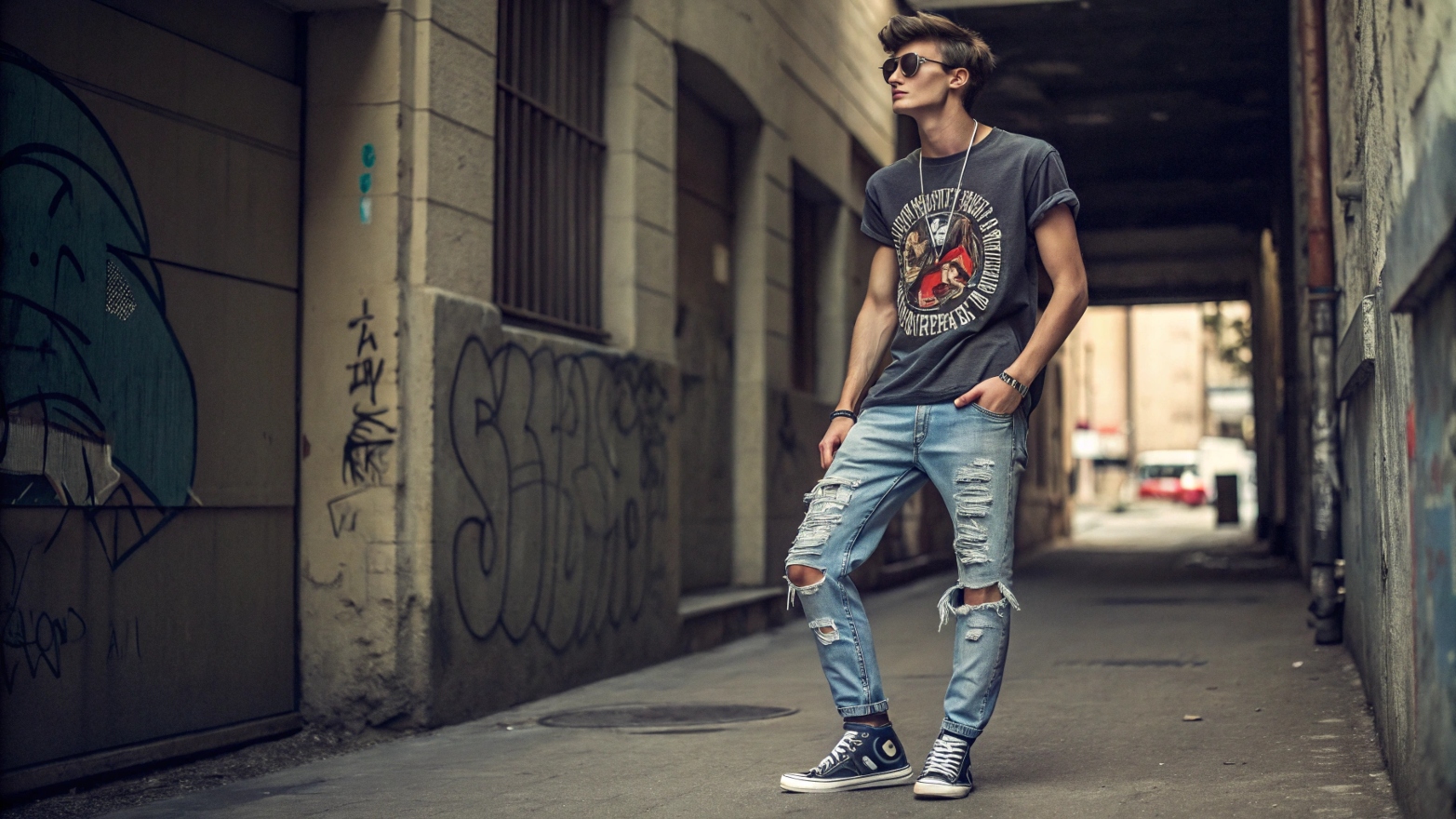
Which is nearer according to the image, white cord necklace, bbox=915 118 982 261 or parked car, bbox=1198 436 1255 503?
white cord necklace, bbox=915 118 982 261

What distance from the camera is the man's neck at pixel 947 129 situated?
411cm

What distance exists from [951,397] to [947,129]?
751 mm

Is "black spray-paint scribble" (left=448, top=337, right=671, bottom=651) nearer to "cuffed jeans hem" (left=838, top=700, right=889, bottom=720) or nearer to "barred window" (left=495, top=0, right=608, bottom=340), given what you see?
"barred window" (left=495, top=0, right=608, bottom=340)

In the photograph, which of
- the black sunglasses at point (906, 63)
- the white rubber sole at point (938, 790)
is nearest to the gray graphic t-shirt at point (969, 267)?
the black sunglasses at point (906, 63)

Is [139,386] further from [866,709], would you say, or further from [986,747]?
[986,747]

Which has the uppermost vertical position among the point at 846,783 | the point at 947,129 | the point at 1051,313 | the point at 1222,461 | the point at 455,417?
the point at 1222,461

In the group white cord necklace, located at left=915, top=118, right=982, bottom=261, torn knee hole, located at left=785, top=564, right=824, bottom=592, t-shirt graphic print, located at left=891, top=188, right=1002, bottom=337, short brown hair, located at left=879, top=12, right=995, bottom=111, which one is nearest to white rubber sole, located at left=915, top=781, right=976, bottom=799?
torn knee hole, located at left=785, top=564, right=824, bottom=592

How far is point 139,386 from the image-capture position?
4.86 meters

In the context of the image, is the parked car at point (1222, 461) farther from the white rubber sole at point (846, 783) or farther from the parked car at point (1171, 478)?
the white rubber sole at point (846, 783)

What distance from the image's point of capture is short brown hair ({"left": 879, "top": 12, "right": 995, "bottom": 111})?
161 inches

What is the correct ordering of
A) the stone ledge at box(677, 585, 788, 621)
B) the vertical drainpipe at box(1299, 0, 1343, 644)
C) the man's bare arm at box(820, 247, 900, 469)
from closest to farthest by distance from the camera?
the man's bare arm at box(820, 247, 900, 469) < the vertical drainpipe at box(1299, 0, 1343, 644) < the stone ledge at box(677, 585, 788, 621)

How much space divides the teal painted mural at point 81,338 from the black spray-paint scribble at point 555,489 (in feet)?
4.14

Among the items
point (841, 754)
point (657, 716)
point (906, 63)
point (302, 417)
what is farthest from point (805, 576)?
point (302, 417)

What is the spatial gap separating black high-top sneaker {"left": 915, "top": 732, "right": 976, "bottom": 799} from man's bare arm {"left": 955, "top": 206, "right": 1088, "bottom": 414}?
861mm
